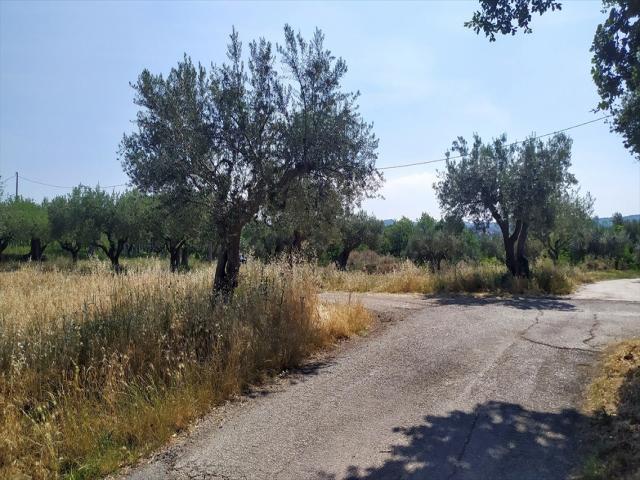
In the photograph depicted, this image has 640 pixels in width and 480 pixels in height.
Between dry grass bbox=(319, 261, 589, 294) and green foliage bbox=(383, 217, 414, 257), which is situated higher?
green foliage bbox=(383, 217, 414, 257)

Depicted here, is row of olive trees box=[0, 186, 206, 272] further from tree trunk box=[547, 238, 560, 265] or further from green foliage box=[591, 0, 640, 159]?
tree trunk box=[547, 238, 560, 265]

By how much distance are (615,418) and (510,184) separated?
14.6 metres

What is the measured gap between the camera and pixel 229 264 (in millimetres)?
9227

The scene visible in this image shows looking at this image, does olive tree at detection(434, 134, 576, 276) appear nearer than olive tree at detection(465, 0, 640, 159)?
No

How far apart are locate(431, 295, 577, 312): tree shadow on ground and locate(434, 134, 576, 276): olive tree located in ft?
11.9

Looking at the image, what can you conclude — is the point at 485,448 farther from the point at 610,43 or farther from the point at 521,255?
the point at 521,255

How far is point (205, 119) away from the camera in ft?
28.2

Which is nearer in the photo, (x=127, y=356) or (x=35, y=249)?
(x=127, y=356)

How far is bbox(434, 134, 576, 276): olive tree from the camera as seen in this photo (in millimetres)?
17906

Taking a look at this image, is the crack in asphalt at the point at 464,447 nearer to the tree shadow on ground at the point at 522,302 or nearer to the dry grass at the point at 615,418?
the dry grass at the point at 615,418

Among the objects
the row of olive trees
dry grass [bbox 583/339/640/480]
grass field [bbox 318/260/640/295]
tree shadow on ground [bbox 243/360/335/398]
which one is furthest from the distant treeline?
dry grass [bbox 583/339/640/480]

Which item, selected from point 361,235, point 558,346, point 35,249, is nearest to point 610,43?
point 558,346

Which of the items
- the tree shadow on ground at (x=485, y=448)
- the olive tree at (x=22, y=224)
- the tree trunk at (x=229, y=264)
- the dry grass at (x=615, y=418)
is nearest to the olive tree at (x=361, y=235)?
the olive tree at (x=22, y=224)

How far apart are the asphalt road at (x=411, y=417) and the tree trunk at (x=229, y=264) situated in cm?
237
